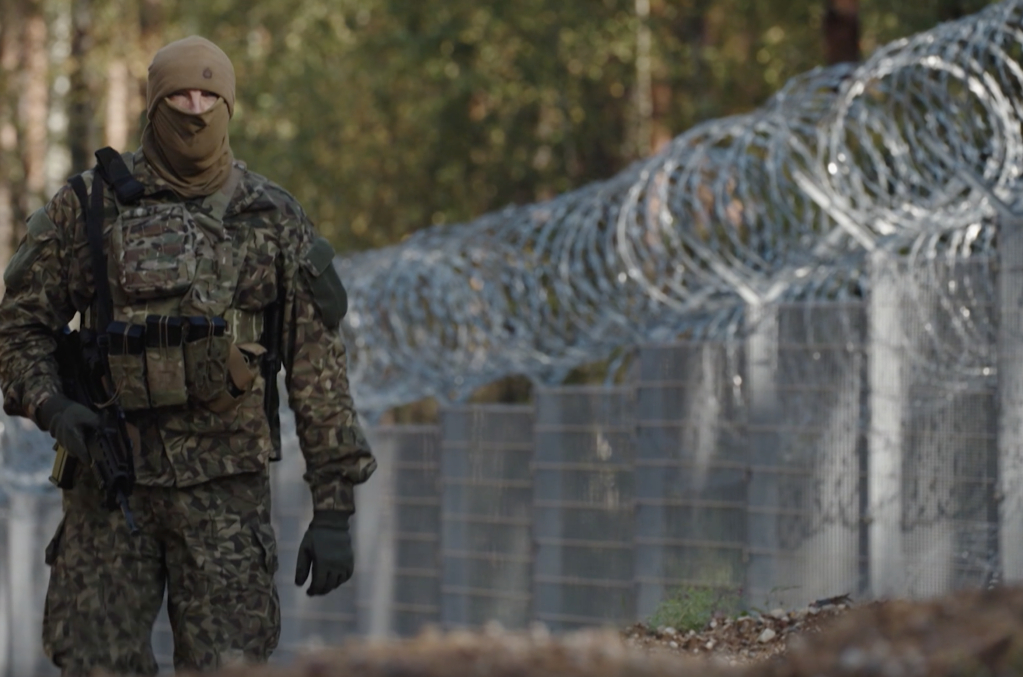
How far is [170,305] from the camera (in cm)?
448

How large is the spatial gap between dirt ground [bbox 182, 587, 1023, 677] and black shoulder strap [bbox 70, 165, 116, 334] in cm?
171

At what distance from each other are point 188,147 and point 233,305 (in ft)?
1.30

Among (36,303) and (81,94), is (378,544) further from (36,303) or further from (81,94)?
(81,94)

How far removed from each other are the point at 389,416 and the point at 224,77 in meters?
12.2

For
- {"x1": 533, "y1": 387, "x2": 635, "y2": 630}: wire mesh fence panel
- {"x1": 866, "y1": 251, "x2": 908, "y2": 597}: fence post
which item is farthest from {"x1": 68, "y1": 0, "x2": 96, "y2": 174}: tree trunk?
{"x1": 866, "y1": 251, "x2": 908, "y2": 597}: fence post

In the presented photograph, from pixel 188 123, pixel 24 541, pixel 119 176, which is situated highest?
pixel 188 123

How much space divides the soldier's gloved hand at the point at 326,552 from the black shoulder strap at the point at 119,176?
88 cm

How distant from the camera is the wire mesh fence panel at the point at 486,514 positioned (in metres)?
8.83

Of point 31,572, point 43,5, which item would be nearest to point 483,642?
point 31,572

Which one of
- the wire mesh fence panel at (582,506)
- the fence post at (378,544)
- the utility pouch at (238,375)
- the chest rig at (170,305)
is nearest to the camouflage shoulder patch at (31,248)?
the chest rig at (170,305)

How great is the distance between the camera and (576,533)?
27.9 ft

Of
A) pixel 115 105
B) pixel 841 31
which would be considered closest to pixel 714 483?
pixel 841 31

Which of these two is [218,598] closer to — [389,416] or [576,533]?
[576,533]

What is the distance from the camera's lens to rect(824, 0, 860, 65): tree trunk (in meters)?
14.1
